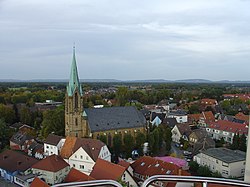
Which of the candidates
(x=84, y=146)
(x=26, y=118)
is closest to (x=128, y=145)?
(x=84, y=146)

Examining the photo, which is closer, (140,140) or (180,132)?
(140,140)

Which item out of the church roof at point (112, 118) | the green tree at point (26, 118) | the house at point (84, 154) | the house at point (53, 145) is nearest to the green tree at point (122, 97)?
the green tree at point (26, 118)

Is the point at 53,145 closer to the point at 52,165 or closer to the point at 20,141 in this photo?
the point at 20,141

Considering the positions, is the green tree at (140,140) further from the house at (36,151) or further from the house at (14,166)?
the house at (14,166)

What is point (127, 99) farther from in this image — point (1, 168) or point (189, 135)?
point (1, 168)

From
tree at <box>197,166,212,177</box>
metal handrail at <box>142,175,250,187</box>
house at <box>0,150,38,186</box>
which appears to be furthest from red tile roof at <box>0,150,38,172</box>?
metal handrail at <box>142,175,250,187</box>

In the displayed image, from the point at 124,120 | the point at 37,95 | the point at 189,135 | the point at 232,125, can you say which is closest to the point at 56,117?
the point at 124,120

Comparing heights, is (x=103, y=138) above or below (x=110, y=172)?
below
